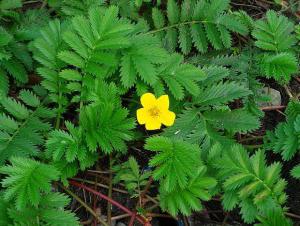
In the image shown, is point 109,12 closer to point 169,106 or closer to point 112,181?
point 169,106

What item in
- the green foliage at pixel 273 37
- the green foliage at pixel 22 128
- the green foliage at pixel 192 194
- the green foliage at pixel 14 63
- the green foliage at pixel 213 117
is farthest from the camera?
the green foliage at pixel 273 37

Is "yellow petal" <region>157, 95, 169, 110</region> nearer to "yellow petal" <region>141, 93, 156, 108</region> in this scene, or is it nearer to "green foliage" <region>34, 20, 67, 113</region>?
"yellow petal" <region>141, 93, 156, 108</region>

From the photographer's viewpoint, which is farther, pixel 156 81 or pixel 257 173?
pixel 156 81

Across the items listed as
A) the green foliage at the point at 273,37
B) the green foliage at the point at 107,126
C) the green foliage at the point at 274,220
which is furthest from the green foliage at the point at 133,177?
the green foliage at the point at 273,37

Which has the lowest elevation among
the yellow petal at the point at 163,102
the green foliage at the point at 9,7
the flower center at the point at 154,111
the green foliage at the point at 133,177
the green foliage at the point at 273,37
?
the green foliage at the point at 133,177

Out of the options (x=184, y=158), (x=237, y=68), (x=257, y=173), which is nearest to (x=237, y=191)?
(x=257, y=173)

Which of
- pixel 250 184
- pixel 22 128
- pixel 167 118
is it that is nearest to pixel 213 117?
Result: pixel 167 118

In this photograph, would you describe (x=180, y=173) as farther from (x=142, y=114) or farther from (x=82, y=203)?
(x=82, y=203)

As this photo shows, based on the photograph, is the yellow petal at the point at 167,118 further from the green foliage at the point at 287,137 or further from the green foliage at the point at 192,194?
the green foliage at the point at 287,137

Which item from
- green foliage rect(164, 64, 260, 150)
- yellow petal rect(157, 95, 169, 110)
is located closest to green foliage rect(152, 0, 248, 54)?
green foliage rect(164, 64, 260, 150)
